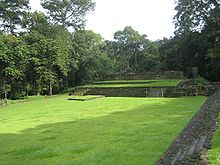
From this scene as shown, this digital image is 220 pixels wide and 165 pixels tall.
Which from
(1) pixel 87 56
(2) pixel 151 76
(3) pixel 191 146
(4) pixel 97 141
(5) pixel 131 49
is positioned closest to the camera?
(3) pixel 191 146

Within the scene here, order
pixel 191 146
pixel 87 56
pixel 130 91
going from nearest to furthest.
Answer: pixel 191 146, pixel 130 91, pixel 87 56

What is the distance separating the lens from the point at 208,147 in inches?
278

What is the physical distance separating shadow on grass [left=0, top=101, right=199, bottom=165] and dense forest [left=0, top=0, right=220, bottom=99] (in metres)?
16.7

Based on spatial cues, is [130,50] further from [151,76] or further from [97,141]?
[97,141]

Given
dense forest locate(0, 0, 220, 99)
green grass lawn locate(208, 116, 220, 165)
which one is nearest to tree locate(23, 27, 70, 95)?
dense forest locate(0, 0, 220, 99)

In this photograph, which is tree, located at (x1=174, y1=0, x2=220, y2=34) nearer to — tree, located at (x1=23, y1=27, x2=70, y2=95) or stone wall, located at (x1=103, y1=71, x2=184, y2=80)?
stone wall, located at (x1=103, y1=71, x2=184, y2=80)

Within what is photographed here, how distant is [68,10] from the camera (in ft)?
127

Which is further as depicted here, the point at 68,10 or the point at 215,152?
the point at 68,10

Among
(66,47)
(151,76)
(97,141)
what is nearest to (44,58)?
(66,47)

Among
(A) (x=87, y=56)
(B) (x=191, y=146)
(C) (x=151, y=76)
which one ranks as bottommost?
(B) (x=191, y=146)

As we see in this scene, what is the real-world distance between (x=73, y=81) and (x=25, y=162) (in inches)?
1272

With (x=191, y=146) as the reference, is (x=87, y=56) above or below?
above

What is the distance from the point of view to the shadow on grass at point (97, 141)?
7748mm

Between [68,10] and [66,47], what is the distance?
25.6ft
